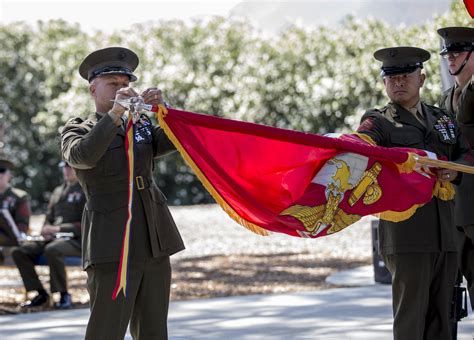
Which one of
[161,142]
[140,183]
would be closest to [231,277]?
[161,142]

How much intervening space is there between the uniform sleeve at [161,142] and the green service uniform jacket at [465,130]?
173 centimetres

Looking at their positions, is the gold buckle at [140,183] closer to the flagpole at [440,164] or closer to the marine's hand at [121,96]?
the marine's hand at [121,96]

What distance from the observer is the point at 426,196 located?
6.02 metres

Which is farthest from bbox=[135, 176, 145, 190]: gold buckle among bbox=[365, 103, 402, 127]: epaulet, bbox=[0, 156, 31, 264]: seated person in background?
bbox=[0, 156, 31, 264]: seated person in background

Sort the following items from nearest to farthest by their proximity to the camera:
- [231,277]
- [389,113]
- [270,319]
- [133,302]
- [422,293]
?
[133,302] → [422,293] → [389,113] → [270,319] → [231,277]

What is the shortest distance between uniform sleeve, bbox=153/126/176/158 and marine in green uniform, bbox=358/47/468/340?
111cm

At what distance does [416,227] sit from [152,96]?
1727 mm

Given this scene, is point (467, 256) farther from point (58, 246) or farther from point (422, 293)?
point (58, 246)

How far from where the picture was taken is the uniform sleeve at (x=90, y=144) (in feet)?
17.6

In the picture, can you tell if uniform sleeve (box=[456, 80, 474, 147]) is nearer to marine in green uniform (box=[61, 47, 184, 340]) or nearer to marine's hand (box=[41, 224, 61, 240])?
marine in green uniform (box=[61, 47, 184, 340])

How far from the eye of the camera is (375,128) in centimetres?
611

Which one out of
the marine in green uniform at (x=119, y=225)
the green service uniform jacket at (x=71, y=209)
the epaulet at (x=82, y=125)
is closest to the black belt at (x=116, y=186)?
the marine in green uniform at (x=119, y=225)

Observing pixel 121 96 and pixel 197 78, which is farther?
pixel 197 78

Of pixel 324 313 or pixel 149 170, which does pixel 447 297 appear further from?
pixel 324 313
